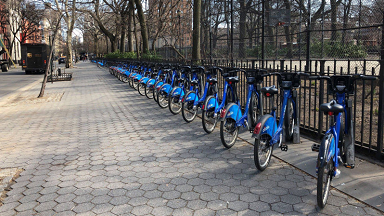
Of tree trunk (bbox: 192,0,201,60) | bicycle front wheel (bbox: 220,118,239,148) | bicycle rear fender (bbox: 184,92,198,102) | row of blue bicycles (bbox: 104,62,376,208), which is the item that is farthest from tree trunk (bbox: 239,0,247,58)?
bicycle front wheel (bbox: 220,118,239,148)

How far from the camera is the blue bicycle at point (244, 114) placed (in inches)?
206

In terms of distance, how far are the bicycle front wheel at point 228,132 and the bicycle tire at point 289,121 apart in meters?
0.78

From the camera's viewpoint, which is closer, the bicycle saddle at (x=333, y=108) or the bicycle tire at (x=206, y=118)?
the bicycle saddle at (x=333, y=108)

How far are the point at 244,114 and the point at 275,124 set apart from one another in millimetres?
1097

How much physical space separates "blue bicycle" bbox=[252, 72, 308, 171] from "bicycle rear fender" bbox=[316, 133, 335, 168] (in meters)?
0.91

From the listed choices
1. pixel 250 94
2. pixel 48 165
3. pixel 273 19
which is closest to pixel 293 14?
pixel 273 19

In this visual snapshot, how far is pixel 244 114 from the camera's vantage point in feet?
17.9

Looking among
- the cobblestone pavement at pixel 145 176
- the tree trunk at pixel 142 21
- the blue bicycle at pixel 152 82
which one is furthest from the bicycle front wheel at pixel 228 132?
the tree trunk at pixel 142 21

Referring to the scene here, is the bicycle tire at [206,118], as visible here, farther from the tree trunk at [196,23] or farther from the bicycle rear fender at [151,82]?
the tree trunk at [196,23]

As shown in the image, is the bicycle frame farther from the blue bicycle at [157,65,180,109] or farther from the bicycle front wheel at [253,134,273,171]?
the blue bicycle at [157,65,180,109]

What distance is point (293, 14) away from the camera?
49.2ft

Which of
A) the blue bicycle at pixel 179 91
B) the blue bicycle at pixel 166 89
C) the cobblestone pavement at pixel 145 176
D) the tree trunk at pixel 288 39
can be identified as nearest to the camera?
the cobblestone pavement at pixel 145 176

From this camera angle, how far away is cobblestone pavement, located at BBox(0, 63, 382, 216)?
3469 millimetres

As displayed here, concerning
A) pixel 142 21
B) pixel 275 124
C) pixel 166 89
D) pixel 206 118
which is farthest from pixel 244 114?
pixel 142 21
